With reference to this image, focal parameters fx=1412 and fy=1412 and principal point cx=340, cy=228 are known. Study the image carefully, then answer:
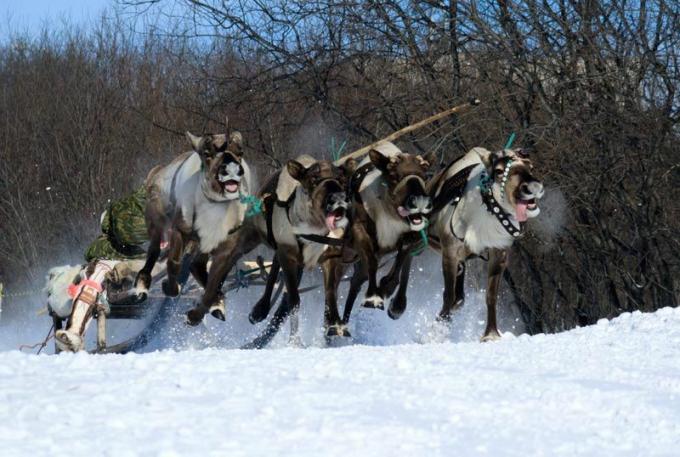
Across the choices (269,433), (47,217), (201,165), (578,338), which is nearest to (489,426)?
(269,433)

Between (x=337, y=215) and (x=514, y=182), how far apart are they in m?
1.43

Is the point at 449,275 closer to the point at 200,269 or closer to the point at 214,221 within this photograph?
the point at 214,221

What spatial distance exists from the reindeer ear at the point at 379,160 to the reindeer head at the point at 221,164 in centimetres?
106

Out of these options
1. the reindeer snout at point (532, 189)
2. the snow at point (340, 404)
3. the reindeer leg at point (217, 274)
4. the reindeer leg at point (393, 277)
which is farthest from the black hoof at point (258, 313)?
the snow at point (340, 404)

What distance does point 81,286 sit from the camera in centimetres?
1290

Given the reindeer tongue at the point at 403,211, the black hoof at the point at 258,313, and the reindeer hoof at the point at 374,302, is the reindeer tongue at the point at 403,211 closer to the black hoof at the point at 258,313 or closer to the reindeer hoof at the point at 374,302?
the reindeer hoof at the point at 374,302

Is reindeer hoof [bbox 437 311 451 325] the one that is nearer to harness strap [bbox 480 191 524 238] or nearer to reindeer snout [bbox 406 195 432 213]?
harness strap [bbox 480 191 524 238]

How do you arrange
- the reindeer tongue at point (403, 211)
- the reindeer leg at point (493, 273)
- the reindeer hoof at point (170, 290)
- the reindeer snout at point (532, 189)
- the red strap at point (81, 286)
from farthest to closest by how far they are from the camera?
the red strap at point (81, 286), the reindeer hoof at point (170, 290), the reindeer leg at point (493, 273), the reindeer tongue at point (403, 211), the reindeer snout at point (532, 189)

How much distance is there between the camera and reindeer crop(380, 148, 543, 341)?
36.8 ft

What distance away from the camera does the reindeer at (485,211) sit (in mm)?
11203

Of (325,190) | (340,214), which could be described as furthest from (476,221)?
(325,190)

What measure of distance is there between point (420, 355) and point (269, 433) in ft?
9.21

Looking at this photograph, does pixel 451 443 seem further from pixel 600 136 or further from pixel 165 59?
pixel 165 59

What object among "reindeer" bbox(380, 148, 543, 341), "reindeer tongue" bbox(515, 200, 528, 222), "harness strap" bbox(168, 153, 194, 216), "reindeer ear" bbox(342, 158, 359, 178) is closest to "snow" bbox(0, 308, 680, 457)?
"reindeer tongue" bbox(515, 200, 528, 222)
